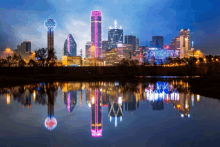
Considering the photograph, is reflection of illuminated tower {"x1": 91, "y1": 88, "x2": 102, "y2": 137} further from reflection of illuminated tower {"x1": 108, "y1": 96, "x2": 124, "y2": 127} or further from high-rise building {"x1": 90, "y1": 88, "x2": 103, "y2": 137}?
reflection of illuminated tower {"x1": 108, "y1": 96, "x2": 124, "y2": 127}

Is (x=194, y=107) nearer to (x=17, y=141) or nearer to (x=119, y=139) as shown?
(x=119, y=139)

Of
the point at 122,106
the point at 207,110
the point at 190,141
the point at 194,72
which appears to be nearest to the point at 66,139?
the point at 190,141

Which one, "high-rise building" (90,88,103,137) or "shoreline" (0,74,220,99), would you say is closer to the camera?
"high-rise building" (90,88,103,137)

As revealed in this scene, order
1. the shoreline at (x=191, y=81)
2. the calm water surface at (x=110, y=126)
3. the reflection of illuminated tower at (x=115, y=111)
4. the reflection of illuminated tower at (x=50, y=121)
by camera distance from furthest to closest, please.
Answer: the shoreline at (x=191, y=81)
the reflection of illuminated tower at (x=115, y=111)
the reflection of illuminated tower at (x=50, y=121)
the calm water surface at (x=110, y=126)

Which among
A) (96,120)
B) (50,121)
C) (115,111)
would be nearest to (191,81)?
(115,111)

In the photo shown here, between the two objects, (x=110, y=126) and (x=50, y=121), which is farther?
(x=50, y=121)

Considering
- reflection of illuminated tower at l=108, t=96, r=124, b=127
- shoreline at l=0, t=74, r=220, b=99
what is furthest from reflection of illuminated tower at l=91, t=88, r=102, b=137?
shoreline at l=0, t=74, r=220, b=99

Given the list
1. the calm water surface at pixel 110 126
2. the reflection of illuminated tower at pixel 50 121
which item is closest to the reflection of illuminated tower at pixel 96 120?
the calm water surface at pixel 110 126

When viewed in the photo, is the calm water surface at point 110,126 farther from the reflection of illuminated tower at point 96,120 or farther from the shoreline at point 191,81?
the shoreline at point 191,81

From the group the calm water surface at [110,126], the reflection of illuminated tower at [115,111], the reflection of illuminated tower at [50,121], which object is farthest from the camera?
the reflection of illuminated tower at [115,111]

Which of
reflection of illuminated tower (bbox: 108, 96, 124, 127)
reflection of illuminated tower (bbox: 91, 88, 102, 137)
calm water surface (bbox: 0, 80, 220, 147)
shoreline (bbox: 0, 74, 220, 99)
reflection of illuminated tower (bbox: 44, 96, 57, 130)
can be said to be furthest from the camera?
shoreline (bbox: 0, 74, 220, 99)

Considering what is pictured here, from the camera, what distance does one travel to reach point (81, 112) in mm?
12039

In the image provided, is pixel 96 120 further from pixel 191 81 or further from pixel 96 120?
pixel 191 81

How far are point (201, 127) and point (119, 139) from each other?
3437 millimetres
